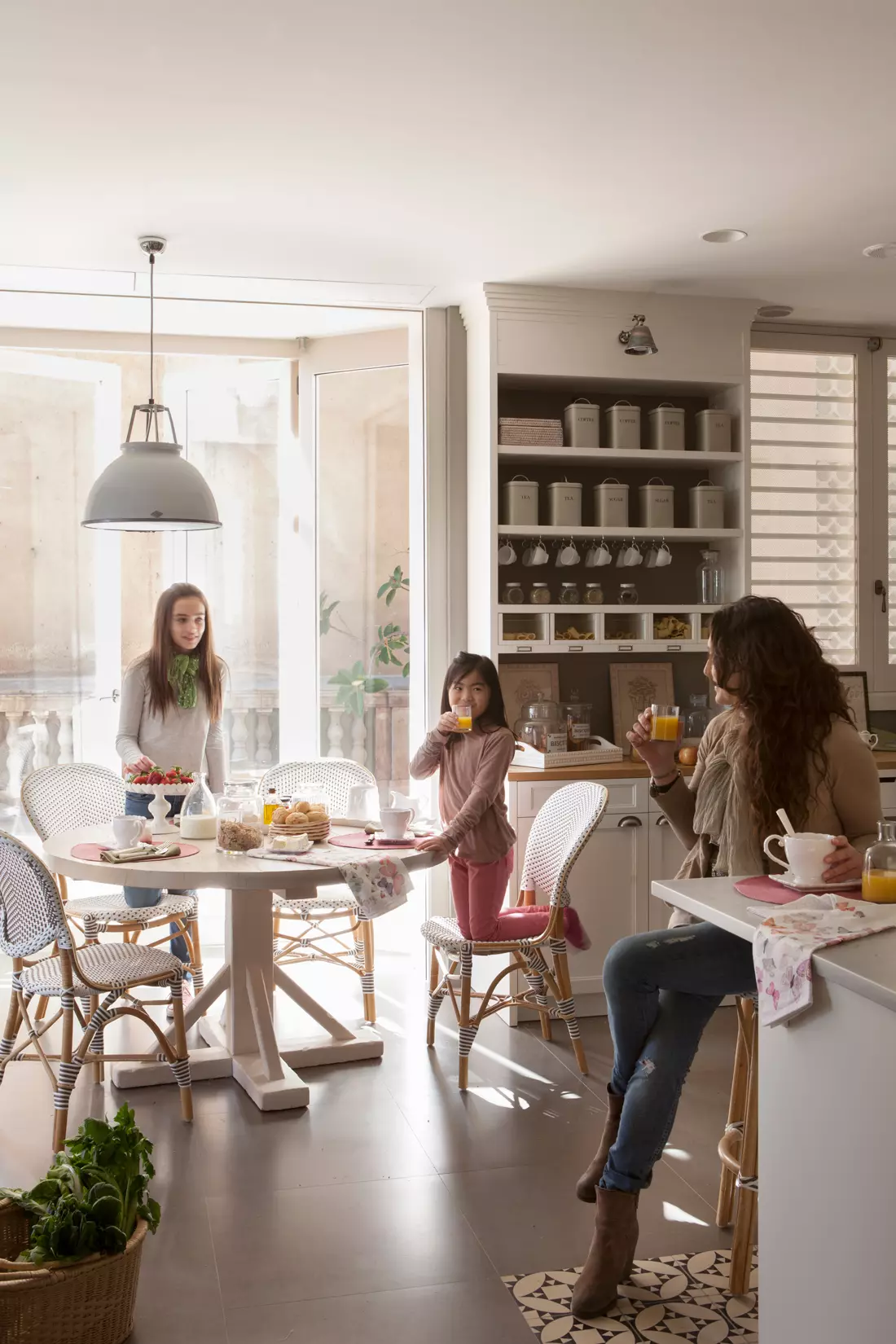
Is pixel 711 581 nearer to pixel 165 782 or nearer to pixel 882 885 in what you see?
pixel 165 782

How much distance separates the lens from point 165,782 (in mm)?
3549

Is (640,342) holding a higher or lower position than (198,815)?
higher

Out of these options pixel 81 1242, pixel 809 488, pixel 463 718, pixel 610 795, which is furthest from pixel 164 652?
pixel 809 488

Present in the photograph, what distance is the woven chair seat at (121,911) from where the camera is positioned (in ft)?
12.0

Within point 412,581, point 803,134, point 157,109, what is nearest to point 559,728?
point 412,581

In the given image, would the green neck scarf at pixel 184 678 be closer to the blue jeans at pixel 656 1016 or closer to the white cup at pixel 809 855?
the blue jeans at pixel 656 1016

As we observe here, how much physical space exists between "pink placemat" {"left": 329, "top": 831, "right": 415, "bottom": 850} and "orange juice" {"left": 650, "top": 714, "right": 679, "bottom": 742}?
87cm

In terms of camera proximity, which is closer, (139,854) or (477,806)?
(139,854)

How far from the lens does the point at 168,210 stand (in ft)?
11.4

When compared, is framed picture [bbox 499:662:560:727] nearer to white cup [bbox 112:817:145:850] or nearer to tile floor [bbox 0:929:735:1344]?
tile floor [bbox 0:929:735:1344]

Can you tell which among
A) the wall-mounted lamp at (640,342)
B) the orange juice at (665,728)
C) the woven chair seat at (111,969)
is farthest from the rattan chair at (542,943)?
the wall-mounted lamp at (640,342)

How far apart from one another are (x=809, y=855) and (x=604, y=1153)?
777 mm

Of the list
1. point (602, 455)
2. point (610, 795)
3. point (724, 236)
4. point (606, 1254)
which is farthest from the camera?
point (602, 455)

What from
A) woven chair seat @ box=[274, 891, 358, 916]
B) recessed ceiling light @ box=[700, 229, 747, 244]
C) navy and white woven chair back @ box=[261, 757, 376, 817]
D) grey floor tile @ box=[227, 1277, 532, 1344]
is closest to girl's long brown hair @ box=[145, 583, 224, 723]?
navy and white woven chair back @ box=[261, 757, 376, 817]
